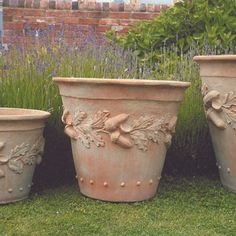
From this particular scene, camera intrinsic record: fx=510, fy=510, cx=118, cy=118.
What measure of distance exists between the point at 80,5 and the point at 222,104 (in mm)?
3516

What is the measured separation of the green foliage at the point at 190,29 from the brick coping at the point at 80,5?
67.3 inches

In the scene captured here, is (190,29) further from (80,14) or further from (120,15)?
(80,14)

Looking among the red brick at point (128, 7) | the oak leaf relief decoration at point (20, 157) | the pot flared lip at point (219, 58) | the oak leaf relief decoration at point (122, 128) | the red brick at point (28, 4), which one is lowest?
the oak leaf relief decoration at point (20, 157)

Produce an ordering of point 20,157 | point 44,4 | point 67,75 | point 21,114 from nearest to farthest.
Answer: point 20,157
point 21,114
point 67,75
point 44,4

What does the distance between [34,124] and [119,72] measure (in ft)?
2.86

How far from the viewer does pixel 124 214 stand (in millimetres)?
2693

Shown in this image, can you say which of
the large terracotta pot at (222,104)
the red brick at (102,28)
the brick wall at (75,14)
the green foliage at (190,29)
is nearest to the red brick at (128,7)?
the brick wall at (75,14)

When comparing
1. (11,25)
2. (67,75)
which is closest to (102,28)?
(11,25)

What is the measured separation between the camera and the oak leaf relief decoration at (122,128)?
2.71 meters

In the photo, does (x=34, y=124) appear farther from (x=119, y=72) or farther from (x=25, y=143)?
(x=119, y=72)

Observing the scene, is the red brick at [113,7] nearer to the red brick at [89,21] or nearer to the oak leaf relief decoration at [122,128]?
the red brick at [89,21]

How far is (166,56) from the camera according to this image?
4.02m

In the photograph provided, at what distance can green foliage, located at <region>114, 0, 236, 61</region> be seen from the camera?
4.05 meters

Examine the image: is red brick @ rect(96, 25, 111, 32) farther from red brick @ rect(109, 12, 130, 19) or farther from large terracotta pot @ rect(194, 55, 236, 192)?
large terracotta pot @ rect(194, 55, 236, 192)
